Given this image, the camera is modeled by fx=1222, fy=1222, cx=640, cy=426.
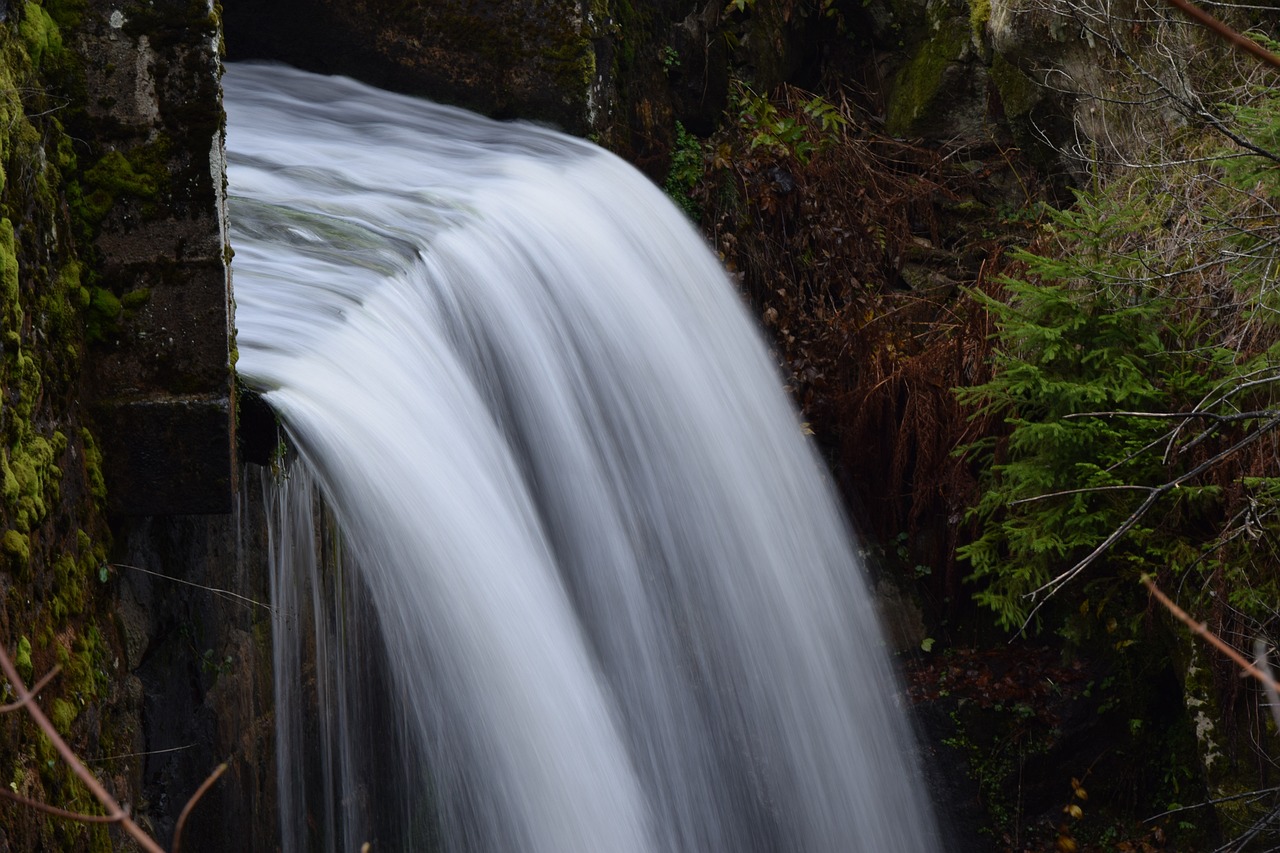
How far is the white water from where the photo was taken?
3271 mm

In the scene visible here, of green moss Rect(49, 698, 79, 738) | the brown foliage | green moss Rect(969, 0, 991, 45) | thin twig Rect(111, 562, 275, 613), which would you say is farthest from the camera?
green moss Rect(969, 0, 991, 45)

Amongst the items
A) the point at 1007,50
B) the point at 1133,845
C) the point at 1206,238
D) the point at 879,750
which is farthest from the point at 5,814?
the point at 1007,50

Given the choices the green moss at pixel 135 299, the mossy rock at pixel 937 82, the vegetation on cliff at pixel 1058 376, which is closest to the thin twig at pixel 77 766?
the green moss at pixel 135 299

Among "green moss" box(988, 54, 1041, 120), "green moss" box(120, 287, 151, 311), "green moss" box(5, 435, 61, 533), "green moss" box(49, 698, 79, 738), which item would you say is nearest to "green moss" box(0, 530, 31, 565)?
"green moss" box(5, 435, 61, 533)

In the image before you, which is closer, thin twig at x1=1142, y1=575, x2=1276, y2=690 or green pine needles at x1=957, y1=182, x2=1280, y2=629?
thin twig at x1=1142, y1=575, x2=1276, y2=690

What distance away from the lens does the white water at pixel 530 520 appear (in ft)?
10.7

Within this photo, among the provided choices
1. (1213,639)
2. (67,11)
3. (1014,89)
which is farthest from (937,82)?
(1213,639)

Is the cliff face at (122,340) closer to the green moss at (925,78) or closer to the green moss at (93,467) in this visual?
the green moss at (93,467)

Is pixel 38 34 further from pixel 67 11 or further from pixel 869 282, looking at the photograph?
pixel 869 282

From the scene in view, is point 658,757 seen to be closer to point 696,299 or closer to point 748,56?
point 696,299

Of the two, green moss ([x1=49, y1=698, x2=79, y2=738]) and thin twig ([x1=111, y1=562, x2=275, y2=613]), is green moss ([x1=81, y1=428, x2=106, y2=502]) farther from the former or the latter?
green moss ([x1=49, y1=698, x2=79, y2=738])

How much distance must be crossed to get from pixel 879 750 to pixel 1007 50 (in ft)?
12.8

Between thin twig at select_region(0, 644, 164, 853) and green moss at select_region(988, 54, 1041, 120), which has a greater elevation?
green moss at select_region(988, 54, 1041, 120)

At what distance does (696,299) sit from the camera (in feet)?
18.5
